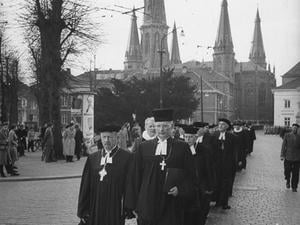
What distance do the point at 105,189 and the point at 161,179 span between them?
0.76 m

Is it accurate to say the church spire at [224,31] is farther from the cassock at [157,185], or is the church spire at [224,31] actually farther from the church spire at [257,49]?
the cassock at [157,185]

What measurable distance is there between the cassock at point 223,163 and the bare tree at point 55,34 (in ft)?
51.1

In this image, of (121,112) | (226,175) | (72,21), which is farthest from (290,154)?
(121,112)

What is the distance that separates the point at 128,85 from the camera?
63969 mm

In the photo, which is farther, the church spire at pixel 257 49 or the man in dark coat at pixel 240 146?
the church spire at pixel 257 49

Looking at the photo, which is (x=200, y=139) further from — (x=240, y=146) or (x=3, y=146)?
(x=3, y=146)

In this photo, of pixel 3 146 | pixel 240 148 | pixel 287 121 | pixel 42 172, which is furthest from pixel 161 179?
pixel 287 121

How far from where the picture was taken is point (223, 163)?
1116 cm

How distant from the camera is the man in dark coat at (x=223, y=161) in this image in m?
11.0

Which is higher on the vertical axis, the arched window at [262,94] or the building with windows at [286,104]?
the arched window at [262,94]

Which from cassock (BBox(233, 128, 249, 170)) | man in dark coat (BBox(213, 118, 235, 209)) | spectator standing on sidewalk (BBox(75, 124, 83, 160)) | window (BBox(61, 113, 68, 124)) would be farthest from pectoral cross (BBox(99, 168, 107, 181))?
window (BBox(61, 113, 68, 124))

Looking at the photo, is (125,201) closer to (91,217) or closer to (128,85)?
(91,217)

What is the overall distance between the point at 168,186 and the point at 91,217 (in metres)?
1.11

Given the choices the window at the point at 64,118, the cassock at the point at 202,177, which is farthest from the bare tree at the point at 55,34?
the window at the point at 64,118
